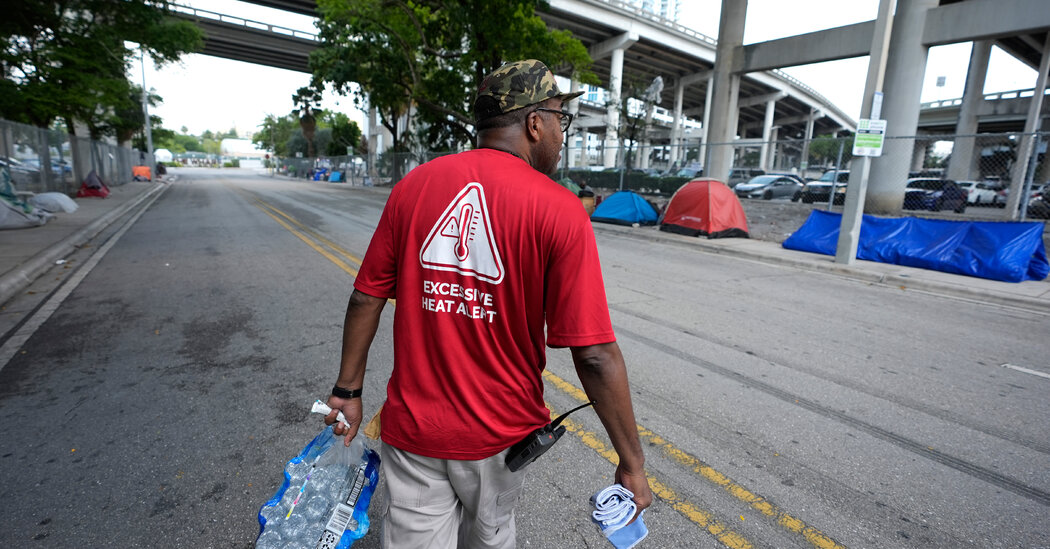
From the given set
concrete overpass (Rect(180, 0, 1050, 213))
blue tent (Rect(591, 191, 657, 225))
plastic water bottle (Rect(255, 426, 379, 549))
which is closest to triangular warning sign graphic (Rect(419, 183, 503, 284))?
plastic water bottle (Rect(255, 426, 379, 549))

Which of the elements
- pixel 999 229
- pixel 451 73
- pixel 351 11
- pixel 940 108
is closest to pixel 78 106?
pixel 351 11

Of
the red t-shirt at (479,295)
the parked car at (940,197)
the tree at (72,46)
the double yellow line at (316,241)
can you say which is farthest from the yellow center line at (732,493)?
the parked car at (940,197)

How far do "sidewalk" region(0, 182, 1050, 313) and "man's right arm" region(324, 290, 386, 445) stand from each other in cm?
662

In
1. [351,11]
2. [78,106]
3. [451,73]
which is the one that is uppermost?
[351,11]

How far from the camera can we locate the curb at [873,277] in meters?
7.51

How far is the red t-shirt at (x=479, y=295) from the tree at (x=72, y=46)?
17.4 m

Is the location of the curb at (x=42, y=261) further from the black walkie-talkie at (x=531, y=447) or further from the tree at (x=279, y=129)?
the tree at (x=279, y=129)

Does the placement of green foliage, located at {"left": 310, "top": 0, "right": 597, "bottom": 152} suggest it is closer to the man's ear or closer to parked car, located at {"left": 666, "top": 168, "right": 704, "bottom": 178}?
parked car, located at {"left": 666, "top": 168, "right": 704, "bottom": 178}

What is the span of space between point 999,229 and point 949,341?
539 cm

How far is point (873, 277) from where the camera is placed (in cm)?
904

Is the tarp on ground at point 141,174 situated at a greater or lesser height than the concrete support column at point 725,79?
lesser

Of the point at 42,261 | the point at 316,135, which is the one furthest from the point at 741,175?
the point at 316,135

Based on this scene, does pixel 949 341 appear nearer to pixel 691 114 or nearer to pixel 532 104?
pixel 532 104

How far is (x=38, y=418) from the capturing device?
3.31m
